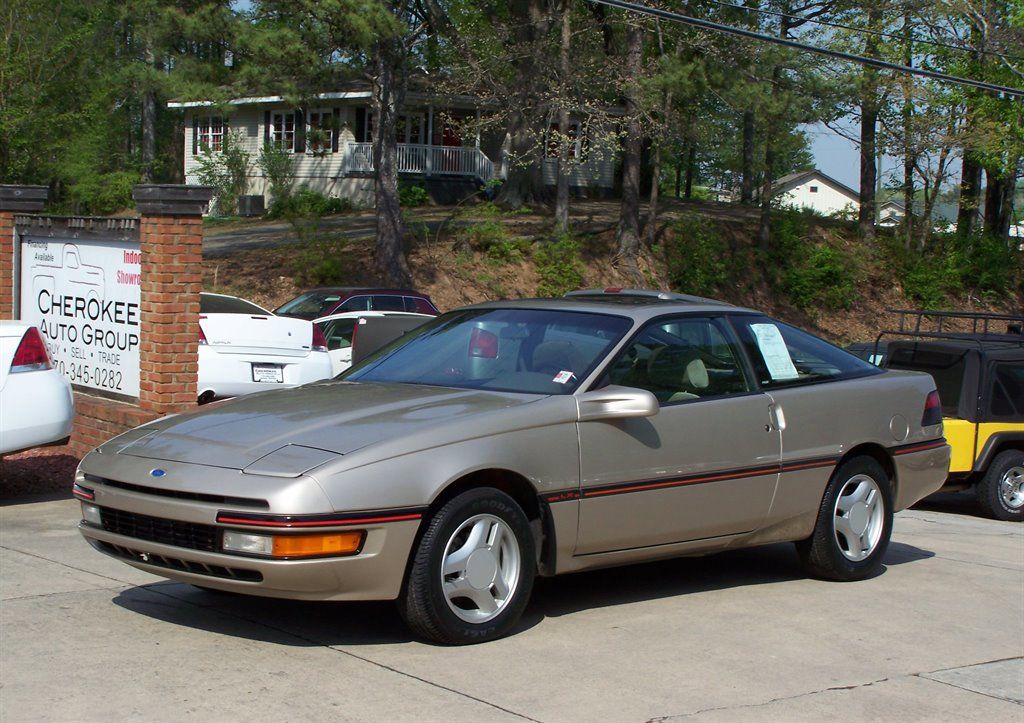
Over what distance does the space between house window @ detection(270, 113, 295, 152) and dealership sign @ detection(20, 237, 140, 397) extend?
31.9 metres

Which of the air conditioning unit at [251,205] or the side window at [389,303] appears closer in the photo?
the side window at [389,303]

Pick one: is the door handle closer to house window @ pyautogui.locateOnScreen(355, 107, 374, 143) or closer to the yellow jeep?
the yellow jeep

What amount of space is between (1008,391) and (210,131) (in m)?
40.5

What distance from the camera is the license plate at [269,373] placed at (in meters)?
11.7

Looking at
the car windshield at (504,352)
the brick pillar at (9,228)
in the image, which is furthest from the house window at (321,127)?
the car windshield at (504,352)

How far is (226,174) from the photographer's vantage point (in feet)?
137

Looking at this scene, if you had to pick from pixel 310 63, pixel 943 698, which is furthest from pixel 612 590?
pixel 310 63

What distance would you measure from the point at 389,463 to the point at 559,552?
3.53 ft

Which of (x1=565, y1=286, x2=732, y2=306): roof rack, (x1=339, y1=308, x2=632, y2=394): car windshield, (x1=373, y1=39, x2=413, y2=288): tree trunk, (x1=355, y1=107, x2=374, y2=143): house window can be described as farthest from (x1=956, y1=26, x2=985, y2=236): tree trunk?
(x1=339, y1=308, x2=632, y2=394): car windshield

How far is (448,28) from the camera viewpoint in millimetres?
27953

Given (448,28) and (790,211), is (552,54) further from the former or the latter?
(790,211)

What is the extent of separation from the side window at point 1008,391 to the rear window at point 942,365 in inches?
12.1

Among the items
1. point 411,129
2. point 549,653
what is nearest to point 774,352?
point 549,653

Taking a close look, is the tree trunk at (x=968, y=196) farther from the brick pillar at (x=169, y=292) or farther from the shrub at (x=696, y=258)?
the brick pillar at (x=169, y=292)
